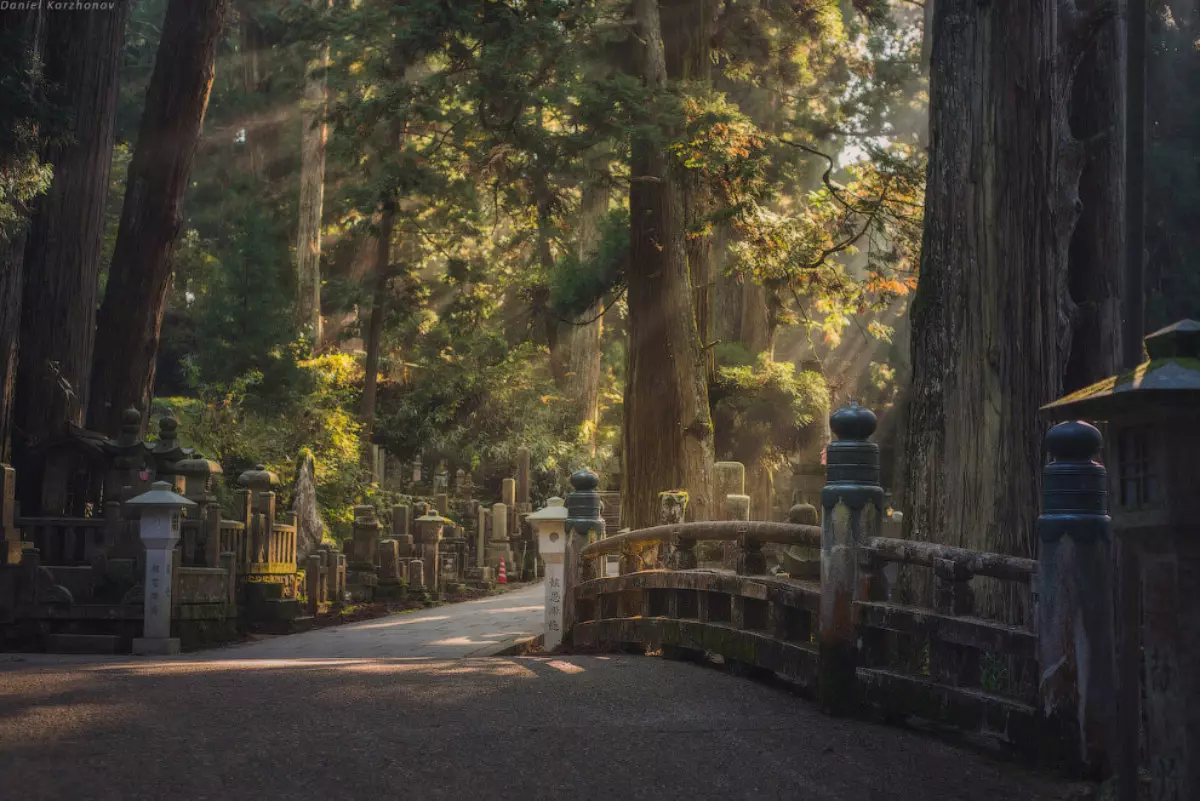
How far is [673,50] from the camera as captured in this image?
20547 millimetres

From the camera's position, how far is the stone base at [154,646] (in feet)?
45.5

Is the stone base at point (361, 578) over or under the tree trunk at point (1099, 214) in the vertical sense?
under

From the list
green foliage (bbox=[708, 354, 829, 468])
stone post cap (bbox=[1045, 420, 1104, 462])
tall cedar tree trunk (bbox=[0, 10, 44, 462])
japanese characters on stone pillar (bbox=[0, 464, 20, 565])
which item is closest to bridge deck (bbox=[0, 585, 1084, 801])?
stone post cap (bbox=[1045, 420, 1104, 462])

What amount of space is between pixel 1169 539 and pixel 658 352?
13906mm

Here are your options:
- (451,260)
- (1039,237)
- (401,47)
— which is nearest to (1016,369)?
(1039,237)

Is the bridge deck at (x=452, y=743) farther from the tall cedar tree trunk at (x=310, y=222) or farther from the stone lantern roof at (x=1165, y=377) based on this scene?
the tall cedar tree trunk at (x=310, y=222)

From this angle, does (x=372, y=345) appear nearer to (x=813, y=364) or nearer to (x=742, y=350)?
(x=742, y=350)

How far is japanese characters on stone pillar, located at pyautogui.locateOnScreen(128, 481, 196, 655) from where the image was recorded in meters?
13.7

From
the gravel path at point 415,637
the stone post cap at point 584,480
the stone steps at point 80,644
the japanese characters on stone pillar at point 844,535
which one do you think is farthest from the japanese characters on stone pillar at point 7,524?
the japanese characters on stone pillar at point 844,535

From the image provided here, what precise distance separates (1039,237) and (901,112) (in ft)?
147

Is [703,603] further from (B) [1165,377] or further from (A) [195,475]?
(A) [195,475]

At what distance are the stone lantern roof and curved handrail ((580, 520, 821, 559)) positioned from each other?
3.63m

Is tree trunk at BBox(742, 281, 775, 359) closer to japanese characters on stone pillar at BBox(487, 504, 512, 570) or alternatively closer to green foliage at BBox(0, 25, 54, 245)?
japanese characters on stone pillar at BBox(487, 504, 512, 570)

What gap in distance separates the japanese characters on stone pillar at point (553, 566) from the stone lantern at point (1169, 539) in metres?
8.65
